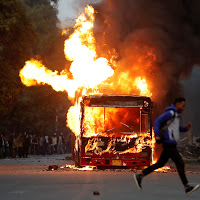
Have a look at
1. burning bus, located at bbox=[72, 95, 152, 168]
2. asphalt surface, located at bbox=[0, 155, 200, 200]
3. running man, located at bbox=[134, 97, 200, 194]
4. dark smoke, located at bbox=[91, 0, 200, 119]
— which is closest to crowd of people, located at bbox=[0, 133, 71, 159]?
dark smoke, located at bbox=[91, 0, 200, 119]

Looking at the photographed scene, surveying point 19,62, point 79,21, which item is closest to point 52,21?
point 19,62

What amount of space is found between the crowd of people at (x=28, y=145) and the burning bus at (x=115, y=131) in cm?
1983

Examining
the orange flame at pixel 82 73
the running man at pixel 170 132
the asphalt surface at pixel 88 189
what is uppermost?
the orange flame at pixel 82 73

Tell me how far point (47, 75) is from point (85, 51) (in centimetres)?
215

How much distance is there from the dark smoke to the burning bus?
15.5 feet

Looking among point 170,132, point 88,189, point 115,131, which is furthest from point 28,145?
point 170,132

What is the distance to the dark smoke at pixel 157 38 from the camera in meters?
28.7

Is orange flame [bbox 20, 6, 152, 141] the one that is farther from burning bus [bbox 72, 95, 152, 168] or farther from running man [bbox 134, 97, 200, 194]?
running man [bbox 134, 97, 200, 194]

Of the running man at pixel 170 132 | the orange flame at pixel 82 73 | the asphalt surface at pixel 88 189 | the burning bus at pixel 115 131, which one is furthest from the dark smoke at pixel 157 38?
the running man at pixel 170 132

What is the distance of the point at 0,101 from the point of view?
35531mm

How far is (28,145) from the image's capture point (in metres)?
45.8

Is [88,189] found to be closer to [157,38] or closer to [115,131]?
[115,131]

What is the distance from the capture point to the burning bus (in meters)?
22.9

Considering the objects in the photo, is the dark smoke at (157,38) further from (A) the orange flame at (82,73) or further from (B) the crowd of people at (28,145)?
(B) the crowd of people at (28,145)
